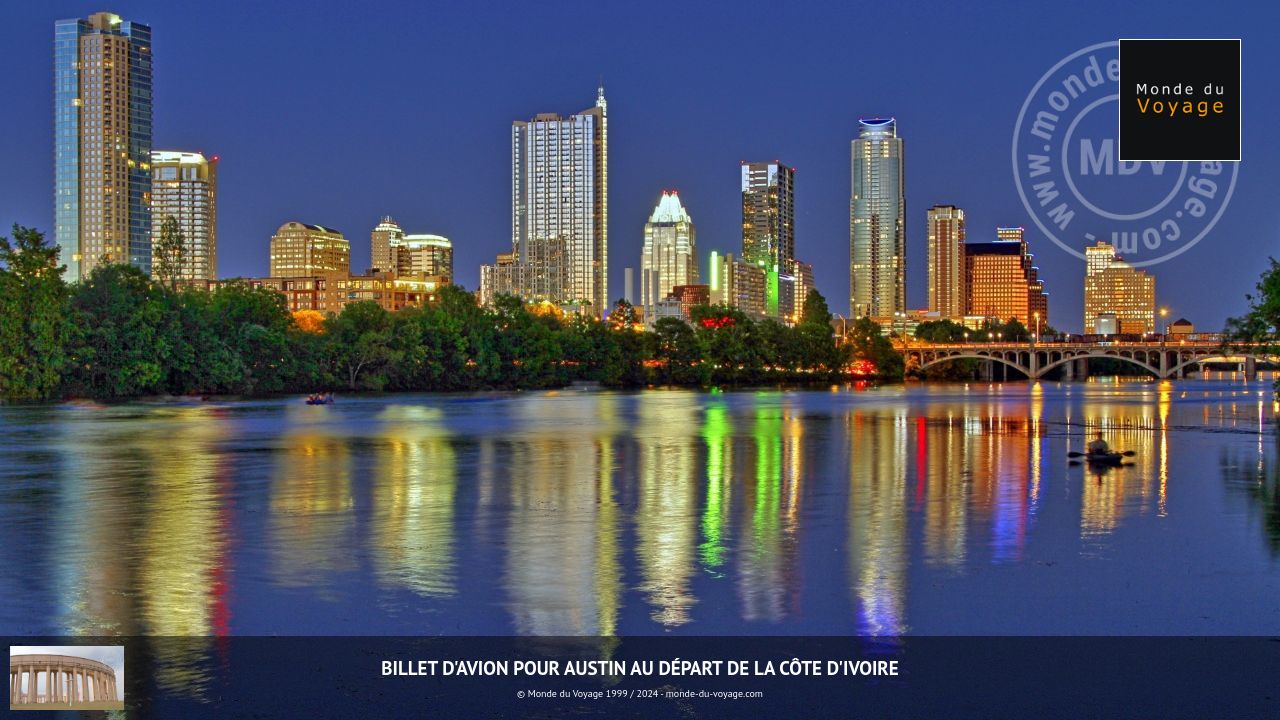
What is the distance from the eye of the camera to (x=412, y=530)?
81.0 feet

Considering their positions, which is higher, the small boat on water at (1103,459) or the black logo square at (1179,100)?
A: the black logo square at (1179,100)

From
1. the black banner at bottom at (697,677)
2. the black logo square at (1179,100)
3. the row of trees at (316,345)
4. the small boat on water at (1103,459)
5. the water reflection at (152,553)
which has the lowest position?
the black banner at bottom at (697,677)

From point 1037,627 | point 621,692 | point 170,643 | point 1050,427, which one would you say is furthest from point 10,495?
point 1050,427

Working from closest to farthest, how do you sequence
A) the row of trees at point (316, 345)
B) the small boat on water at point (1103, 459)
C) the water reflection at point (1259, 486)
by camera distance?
1. the water reflection at point (1259, 486)
2. the small boat on water at point (1103, 459)
3. the row of trees at point (316, 345)

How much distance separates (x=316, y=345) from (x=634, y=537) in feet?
332

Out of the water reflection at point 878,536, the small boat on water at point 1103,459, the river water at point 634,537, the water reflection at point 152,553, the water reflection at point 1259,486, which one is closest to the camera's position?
the water reflection at point 152,553

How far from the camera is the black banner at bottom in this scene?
42.2 feet

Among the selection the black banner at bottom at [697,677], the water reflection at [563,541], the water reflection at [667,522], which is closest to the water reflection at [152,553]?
the black banner at bottom at [697,677]


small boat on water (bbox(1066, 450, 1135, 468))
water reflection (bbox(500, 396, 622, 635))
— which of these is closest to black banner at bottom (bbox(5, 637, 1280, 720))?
water reflection (bbox(500, 396, 622, 635))

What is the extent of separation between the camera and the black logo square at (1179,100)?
4131 cm

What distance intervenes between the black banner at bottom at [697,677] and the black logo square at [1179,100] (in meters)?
29.6

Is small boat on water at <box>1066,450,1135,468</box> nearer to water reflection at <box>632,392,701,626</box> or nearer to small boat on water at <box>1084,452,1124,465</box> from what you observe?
small boat on water at <box>1084,452,1124,465</box>

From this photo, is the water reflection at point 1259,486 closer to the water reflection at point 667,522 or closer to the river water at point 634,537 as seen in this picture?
the river water at point 634,537

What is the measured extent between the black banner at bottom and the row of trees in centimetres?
8398
